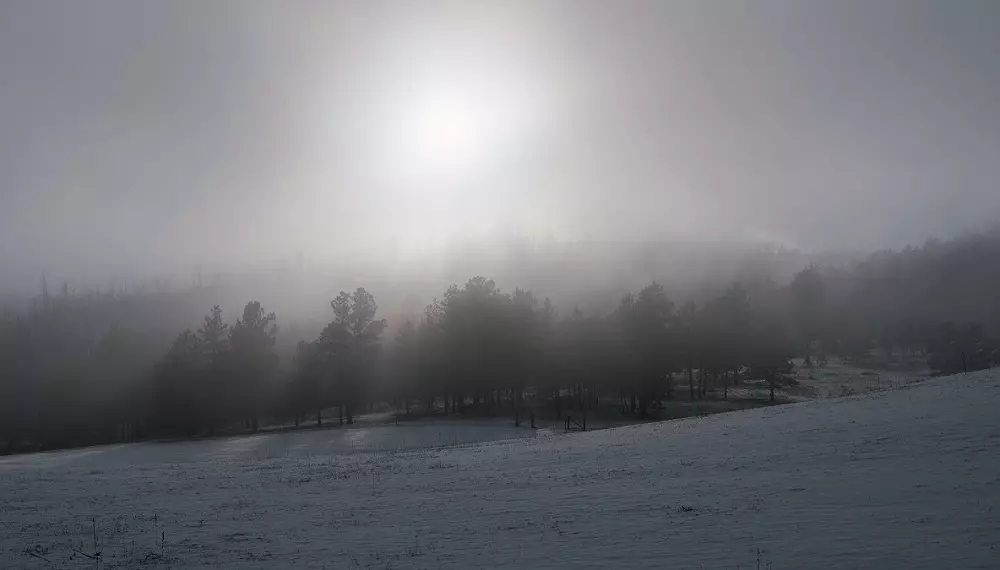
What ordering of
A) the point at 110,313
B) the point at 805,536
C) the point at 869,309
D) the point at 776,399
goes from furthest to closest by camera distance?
the point at 110,313
the point at 869,309
the point at 776,399
the point at 805,536

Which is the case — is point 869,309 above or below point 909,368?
above

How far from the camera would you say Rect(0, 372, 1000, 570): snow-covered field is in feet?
47.6

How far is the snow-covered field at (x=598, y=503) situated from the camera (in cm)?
1452

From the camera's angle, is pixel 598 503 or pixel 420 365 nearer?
pixel 598 503

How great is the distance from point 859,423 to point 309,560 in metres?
24.4

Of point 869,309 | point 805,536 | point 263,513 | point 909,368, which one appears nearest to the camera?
point 805,536

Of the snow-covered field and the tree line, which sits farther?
the tree line

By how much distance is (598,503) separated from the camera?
62.6ft

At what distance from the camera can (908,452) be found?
68.5ft

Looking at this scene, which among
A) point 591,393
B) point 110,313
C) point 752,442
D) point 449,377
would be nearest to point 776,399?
point 591,393

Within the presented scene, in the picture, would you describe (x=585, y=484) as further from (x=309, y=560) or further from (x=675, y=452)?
→ (x=309, y=560)

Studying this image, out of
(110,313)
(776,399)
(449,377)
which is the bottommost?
(776,399)

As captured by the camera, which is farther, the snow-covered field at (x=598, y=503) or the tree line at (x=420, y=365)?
the tree line at (x=420, y=365)

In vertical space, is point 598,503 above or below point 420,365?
below
